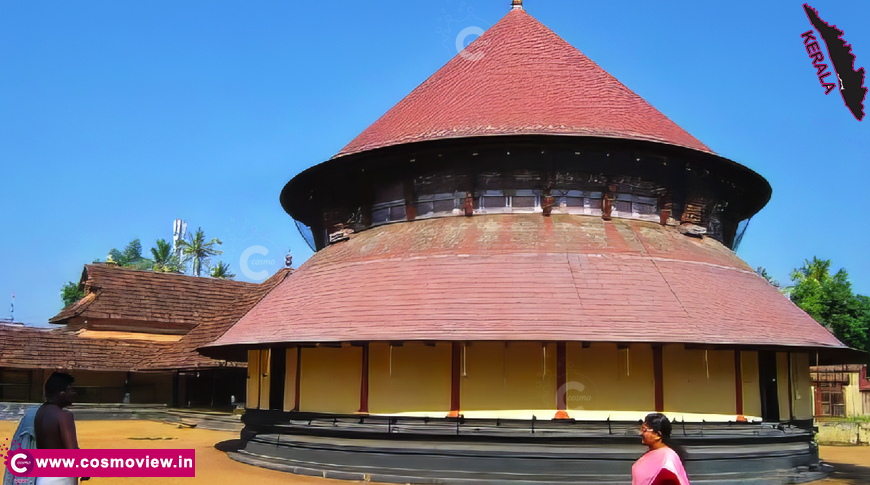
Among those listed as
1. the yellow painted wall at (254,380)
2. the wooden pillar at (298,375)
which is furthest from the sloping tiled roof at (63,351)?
the wooden pillar at (298,375)

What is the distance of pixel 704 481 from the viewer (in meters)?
14.4

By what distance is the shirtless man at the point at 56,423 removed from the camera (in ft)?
23.5

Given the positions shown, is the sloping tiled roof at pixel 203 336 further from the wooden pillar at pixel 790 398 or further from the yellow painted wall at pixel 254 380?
the wooden pillar at pixel 790 398

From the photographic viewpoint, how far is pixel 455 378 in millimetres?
15500

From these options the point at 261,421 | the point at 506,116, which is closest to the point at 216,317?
the point at 261,421

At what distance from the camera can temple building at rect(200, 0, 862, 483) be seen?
14.7m

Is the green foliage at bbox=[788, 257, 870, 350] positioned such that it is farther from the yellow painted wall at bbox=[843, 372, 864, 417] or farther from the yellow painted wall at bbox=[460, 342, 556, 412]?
the yellow painted wall at bbox=[460, 342, 556, 412]

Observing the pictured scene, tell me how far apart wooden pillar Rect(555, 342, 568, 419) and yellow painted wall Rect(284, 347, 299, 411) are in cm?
615

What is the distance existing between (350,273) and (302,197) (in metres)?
5.28

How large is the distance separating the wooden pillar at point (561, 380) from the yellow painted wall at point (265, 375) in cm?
747

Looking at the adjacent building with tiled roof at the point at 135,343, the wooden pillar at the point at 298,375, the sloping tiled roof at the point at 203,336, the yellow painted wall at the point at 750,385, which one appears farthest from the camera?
the adjacent building with tiled roof at the point at 135,343

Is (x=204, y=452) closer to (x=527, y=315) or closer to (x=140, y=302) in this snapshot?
(x=527, y=315)

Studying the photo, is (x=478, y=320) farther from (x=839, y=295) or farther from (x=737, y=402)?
(x=839, y=295)

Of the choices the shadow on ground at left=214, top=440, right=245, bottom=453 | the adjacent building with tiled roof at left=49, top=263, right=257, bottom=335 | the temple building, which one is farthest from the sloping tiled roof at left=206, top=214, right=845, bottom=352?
Answer: the adjacent building with tiled roof at left=49, top=263, right=257, bottom=335
